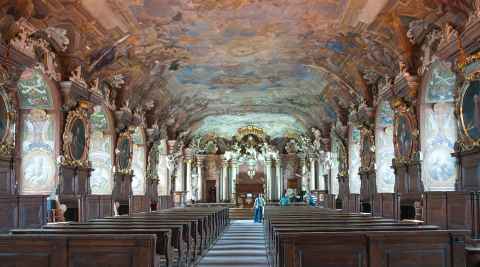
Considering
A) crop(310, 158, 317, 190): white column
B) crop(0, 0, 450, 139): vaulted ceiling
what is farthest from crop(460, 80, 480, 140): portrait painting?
crop(310, 158, 317, 190): white column

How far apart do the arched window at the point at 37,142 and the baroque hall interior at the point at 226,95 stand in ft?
0.13

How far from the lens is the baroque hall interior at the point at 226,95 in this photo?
22.0 ft

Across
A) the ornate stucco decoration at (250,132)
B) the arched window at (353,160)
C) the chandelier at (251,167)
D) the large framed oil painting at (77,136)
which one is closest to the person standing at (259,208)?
the arched window at (353,160)

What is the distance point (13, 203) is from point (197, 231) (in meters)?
4.15

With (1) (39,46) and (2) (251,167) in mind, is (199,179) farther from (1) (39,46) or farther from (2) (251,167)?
(1) (39,46)

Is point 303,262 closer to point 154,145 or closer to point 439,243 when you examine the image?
point 439,243

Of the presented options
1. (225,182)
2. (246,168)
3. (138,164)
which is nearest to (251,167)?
(246,168)

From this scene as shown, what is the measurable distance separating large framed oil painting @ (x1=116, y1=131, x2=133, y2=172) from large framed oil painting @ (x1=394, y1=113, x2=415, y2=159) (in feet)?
32.3

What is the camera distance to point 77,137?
16.7 metres

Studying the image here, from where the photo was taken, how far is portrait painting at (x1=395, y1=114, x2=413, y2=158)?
16.1 m

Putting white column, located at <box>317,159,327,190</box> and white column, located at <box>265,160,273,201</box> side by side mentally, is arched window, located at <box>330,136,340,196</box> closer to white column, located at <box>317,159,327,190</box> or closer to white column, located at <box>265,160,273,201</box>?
white column, located at <box>317,159,327,190</box>

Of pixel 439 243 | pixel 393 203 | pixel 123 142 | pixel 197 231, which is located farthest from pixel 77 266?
pixel 123 142

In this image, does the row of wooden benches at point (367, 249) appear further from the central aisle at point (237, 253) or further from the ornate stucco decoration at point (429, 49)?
the ornate stucco decoration at point (429, 49)

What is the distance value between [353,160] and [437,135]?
9.59 metres
